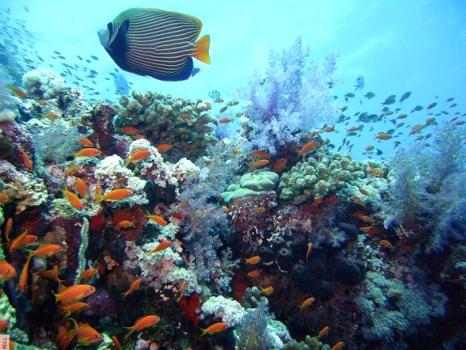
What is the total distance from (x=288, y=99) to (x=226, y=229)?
295cm

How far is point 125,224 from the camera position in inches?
154

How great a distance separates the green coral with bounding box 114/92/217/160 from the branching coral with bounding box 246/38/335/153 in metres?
1.04

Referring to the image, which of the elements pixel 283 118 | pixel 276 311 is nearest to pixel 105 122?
pixel 283 118

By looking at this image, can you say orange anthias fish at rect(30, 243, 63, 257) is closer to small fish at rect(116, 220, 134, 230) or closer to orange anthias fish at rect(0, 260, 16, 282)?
orange anthias fish at rect(0, 260, 16, 282)

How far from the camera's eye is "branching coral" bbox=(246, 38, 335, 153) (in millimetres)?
5832

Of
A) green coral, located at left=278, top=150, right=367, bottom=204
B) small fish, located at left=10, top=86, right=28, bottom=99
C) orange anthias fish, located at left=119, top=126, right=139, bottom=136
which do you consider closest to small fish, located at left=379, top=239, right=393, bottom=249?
green coral, located at left=278, top=150, right=367, bottom=204

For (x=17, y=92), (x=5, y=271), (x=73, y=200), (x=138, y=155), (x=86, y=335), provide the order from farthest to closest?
(x=17, y=92) < (x=138, y=155) < (x=73, y=200) < (x=86, y=335) < (x=5, y=271)

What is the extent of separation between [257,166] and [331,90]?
247cm

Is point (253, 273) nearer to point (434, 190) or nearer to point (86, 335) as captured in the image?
point (86, 335)

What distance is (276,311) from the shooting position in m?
5.26

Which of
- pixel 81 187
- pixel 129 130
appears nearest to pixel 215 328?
pixel 81 187

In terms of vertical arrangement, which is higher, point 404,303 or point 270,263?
point 270,263

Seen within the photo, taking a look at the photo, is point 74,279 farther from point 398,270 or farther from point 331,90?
point 331,90

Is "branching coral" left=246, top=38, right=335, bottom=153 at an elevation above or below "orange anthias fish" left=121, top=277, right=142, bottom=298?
above
